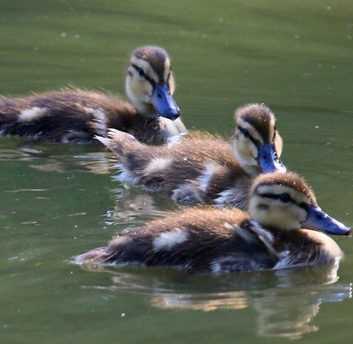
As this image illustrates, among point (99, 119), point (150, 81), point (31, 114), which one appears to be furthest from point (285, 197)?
point (150, 81)

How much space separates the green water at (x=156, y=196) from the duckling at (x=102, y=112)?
15cm

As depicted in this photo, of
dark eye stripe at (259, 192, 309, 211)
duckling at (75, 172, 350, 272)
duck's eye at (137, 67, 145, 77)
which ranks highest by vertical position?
dark eye stripe at (259, 192, 309, 211)

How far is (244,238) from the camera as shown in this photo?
561 cm

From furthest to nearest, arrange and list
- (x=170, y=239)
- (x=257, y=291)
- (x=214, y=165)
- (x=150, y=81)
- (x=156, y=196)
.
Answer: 1. (x=150, y=81)
2. (x=156, y=196)
3. (x=214, y=165)
4. (x=170, y=239)
5. (x=257, y=291)

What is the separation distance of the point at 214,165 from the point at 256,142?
0.87 ft

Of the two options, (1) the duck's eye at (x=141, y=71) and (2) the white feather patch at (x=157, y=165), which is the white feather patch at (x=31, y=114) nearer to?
(1) the duck's eye at (x=141, y=71)

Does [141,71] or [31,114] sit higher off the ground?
[141,71]

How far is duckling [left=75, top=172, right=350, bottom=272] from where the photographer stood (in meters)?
5.54

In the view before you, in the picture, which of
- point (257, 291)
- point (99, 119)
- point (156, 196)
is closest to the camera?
point (257, 291)

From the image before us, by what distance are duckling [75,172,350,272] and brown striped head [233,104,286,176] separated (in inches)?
40.3

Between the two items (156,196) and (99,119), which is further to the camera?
(99,119)

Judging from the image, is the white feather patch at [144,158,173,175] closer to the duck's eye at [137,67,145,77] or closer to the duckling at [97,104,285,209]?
the duckling at [97,104,285,209]

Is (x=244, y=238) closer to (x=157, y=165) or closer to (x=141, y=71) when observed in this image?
(x=157, y=165)

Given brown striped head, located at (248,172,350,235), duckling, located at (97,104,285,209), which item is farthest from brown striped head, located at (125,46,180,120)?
brown striped head, located at (248,172,350,235)
